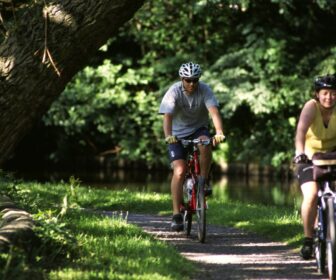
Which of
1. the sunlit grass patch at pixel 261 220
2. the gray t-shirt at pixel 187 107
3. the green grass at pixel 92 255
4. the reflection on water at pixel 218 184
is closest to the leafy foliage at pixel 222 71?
the reflection on water at pixel 218 184

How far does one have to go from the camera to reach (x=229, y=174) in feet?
98.4

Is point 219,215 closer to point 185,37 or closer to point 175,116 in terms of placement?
point 175,116

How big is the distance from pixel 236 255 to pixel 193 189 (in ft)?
4.82

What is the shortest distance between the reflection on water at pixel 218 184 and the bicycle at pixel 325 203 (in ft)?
38.8

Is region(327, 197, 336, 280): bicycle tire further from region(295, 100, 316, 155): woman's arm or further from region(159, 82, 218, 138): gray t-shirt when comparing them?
region(159, 82, 218, 138): gray t-shirt

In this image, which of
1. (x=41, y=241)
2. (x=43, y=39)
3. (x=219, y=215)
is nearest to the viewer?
(x=41, y=241)

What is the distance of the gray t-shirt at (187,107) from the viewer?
9797mm

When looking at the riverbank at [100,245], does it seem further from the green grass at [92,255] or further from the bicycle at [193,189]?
the bicycle at [193,189]

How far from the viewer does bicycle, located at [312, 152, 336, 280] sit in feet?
23.6

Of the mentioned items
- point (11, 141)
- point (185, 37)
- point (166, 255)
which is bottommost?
point (166, 255)

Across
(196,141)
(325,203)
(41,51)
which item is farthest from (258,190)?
(325,203)

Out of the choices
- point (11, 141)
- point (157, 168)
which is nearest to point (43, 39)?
point (11, 141)

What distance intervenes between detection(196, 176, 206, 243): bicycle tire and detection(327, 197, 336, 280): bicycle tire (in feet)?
7.44

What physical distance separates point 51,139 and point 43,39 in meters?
24.2
